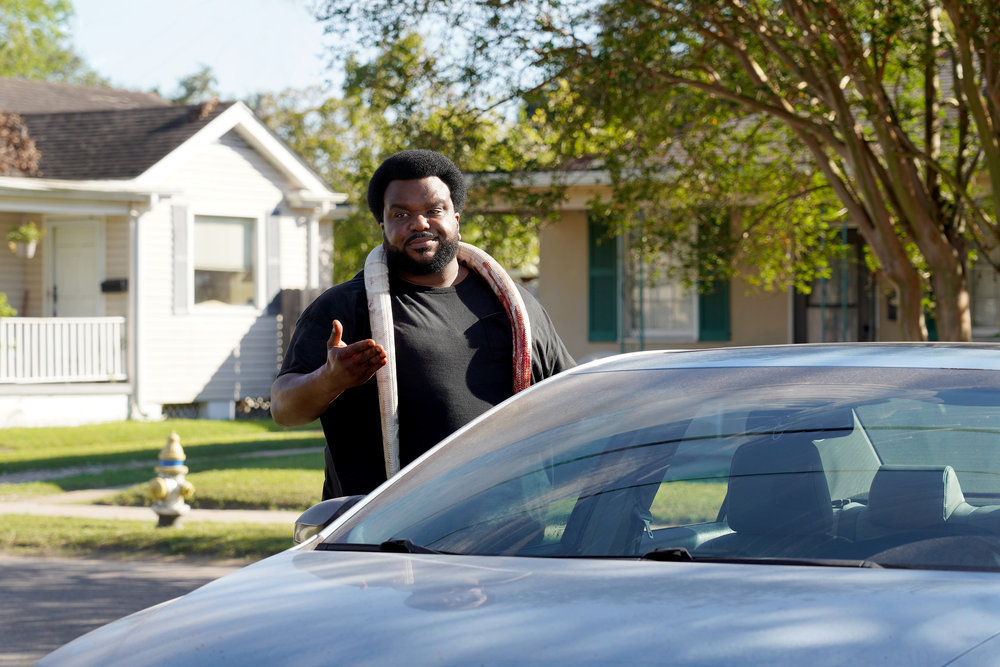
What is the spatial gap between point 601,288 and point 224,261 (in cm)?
713

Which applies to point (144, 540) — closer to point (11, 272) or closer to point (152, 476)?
point (152, 476)

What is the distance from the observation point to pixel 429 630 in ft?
6.92

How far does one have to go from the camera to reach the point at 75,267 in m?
20.2

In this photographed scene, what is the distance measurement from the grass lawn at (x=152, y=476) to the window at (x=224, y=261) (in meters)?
2.52

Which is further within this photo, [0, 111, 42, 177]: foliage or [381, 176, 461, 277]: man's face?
[0, 111, 42, 177]: foliage

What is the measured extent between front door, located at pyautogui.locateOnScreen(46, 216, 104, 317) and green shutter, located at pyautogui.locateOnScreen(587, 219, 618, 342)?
8172 millimetres

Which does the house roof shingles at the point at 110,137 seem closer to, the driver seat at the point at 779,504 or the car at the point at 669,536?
the car at the point at 669,536

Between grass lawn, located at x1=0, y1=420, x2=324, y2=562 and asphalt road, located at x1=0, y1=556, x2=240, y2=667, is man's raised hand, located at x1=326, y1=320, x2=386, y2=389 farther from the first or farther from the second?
grass lawn, located at x1=0, y1=420, x2=324, y2=562

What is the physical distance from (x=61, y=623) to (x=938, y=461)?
5358 mm

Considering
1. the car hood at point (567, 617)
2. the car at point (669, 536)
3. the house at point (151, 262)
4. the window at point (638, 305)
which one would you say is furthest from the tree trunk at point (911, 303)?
the house at point (151, 262)

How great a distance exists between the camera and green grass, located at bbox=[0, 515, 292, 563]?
885 centimetres

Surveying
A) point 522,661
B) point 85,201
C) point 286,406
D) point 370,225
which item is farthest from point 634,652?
point 85,201

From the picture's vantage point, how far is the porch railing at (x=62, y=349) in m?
18.2

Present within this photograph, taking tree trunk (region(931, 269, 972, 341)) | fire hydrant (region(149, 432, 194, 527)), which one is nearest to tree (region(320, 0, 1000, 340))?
tree trunk (region(931, 269, 972, 341))
